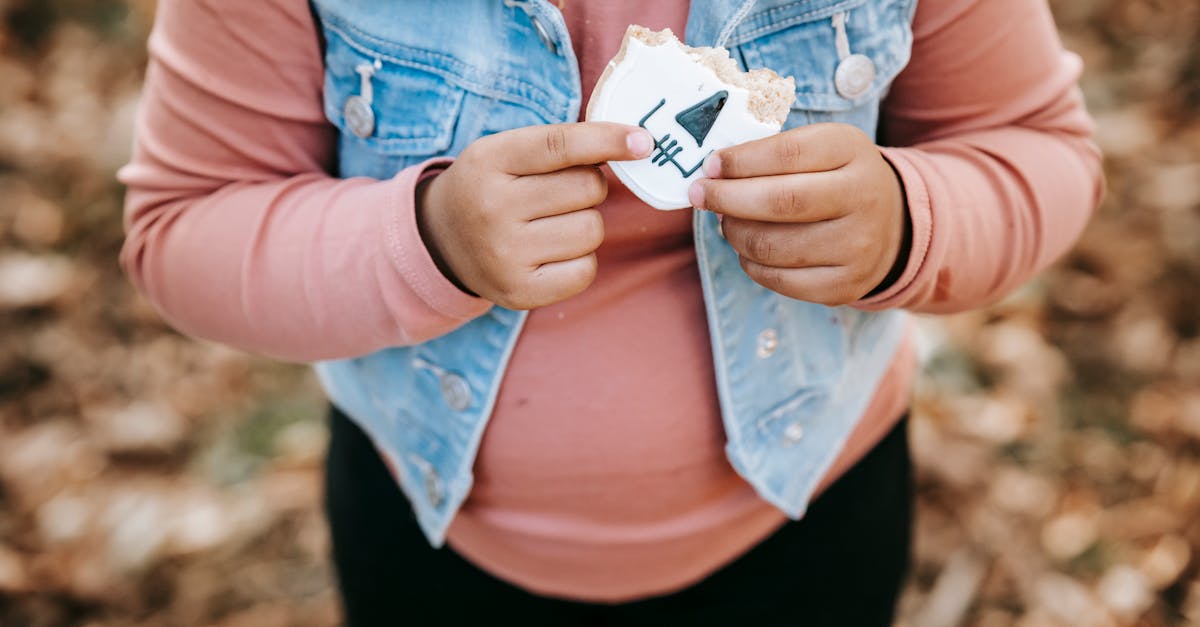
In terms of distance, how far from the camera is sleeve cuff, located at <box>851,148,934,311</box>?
0.73m

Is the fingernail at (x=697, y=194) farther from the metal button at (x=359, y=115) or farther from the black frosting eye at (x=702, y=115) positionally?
the metal button at (x=359, y=115)

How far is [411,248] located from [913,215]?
0.40 m

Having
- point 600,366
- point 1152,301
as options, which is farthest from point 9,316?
point 1152,301

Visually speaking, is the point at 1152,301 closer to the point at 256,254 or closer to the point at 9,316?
the point at 256,254

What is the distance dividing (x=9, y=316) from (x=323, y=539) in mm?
1012

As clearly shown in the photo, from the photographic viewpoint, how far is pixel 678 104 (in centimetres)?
66

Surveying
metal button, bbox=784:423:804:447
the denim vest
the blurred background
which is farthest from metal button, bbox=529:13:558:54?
the blurred background

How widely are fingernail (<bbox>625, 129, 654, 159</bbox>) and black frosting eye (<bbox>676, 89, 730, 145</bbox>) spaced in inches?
1.6

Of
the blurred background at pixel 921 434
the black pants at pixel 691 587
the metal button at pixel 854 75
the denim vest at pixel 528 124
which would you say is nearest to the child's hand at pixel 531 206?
the denim vest at pixel 528 124

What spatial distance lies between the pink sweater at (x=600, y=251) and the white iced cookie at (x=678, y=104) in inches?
3.7

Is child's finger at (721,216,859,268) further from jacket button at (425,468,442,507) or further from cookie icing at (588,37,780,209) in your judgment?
jacket button at (425,468,442,507)

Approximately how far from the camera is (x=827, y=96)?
29.5 inches

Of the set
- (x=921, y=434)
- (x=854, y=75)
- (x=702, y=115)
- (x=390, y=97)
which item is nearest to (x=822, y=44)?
(x=854, y=75)

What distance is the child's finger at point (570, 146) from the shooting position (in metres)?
0.62
